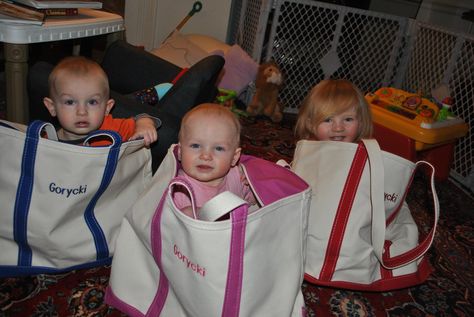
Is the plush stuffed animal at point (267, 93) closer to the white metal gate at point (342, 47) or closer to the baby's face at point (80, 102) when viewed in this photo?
the white metal gate at point (342, 47)

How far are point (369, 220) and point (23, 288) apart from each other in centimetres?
91

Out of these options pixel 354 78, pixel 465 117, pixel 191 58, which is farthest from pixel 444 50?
pixel 191 58

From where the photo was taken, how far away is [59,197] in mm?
994

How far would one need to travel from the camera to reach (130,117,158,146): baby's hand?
1.14 m

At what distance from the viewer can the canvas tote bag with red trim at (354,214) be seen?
1.09 m

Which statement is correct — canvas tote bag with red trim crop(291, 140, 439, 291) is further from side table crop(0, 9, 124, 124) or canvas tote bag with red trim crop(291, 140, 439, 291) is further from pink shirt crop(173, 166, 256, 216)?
side table crop(0, 9, 124, 124)

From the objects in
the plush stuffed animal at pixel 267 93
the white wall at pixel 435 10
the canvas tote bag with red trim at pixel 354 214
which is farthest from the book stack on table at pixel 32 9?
the white wall at pixel 435 10

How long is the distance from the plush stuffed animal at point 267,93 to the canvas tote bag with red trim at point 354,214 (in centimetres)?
136

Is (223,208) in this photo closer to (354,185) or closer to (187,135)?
(187,135)

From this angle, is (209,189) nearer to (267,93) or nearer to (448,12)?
(267,93)

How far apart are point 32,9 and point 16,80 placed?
0.28 metres

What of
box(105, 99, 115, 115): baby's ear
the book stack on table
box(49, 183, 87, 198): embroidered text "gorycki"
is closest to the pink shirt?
box(49, 183, 87, 198): embroidered text "gorycki"

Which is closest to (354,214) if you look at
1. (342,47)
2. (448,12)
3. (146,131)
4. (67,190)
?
(146,131)

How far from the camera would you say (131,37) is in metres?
3.23
